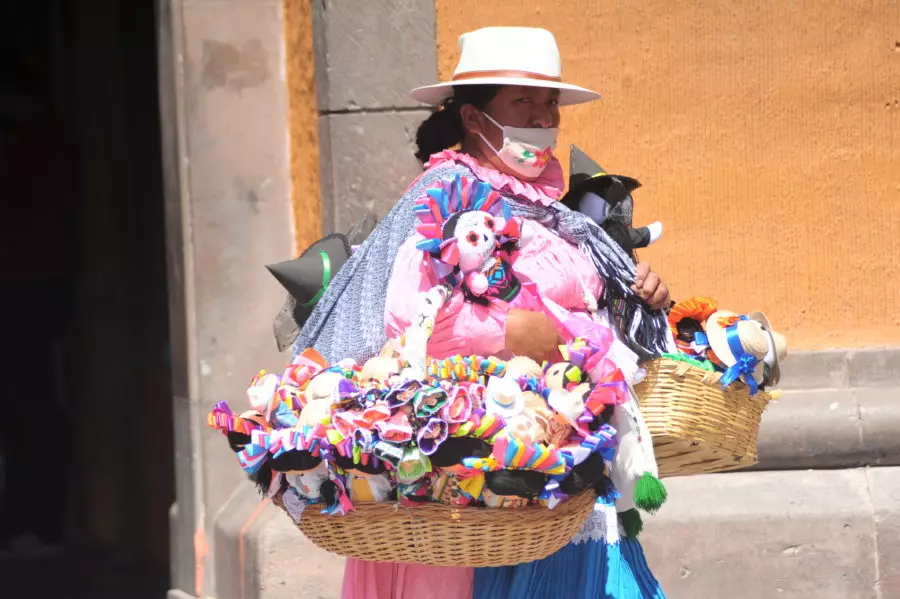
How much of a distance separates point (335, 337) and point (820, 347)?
2.34m

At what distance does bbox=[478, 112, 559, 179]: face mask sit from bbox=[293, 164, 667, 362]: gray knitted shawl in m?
0.09

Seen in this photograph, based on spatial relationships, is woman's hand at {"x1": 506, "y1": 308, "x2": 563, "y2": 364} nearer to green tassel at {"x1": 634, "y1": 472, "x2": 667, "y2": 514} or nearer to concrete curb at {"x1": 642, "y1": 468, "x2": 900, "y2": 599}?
green tassel at {"x1": 634, "y1": 472, "x2": 667, "y2": 514}

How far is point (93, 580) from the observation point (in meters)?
7.87

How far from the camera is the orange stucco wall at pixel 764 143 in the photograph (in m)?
5.20

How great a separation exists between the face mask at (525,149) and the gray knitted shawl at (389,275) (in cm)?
9

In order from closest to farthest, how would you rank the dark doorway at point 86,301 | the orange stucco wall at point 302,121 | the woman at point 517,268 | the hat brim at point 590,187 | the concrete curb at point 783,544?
1. the woman at point 517,268
2. the hat brim at point 590,187
3. the concrete curb at point 783,544
4. the orange stucco wall at point 302,121
5. the dark doorway at point 86,301

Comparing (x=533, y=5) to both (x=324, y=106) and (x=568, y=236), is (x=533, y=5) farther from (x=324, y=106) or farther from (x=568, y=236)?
(x=568, y=236)

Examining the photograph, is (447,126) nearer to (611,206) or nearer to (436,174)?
(436,174)

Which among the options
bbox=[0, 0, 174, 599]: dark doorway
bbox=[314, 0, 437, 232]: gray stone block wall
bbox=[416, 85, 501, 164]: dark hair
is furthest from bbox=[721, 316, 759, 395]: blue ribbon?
bbox=[0, 0, 174, 599]: dark doorway

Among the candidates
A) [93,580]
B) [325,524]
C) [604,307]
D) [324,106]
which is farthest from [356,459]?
[93,580]

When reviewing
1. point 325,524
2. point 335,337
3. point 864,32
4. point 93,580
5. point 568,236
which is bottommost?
point 93,580

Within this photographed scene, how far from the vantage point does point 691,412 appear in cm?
342

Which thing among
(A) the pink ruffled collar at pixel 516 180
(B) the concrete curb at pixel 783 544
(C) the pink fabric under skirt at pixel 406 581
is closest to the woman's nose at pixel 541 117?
(A) the pink ruffled collar at pixel 516 180

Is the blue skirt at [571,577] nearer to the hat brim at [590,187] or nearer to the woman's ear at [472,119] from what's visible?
the hat brim at [590,187]
